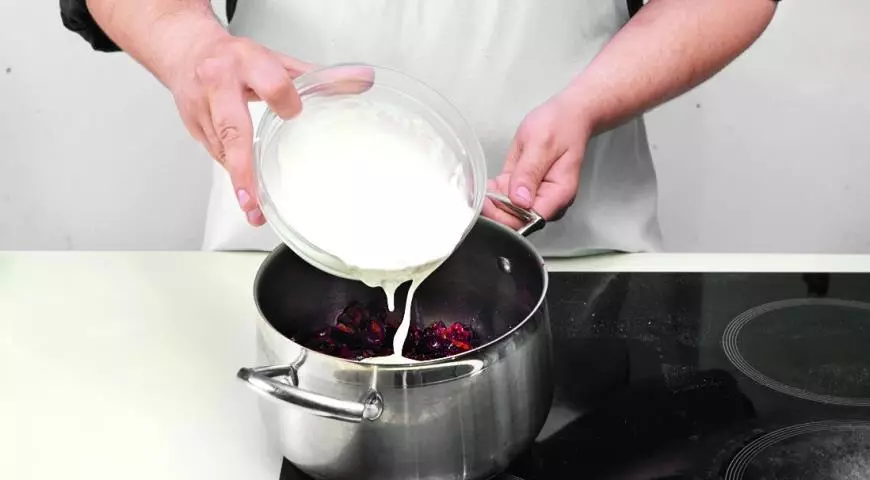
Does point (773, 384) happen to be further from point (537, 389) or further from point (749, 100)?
A: point (749, 100)

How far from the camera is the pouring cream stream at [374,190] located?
0.56m

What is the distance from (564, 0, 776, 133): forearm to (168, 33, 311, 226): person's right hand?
0.29 meters

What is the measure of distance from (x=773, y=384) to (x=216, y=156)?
0.44m

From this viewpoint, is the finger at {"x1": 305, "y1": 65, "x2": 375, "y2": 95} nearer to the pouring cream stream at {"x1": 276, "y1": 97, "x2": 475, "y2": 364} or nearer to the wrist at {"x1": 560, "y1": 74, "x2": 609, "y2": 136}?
the pouring cream stream at {"x1": 276, "y1": 97, "x2": 475, "y2": 364}

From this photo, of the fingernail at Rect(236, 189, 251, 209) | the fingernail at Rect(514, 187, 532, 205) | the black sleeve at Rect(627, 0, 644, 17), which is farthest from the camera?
the black sleeve at Rect(627, 0, 644, 17)

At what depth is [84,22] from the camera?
33.8 inches

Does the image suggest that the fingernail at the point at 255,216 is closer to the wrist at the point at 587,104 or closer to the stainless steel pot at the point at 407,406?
the stainless steel pot at the point at 407,406

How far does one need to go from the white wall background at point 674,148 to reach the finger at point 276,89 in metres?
0.84

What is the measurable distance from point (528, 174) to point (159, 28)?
336mm

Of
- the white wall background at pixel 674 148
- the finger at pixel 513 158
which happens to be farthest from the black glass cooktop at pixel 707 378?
the white wall background at pixel 674 148

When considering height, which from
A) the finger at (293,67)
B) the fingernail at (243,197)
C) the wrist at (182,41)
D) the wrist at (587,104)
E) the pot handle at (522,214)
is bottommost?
the pot handle at (522,214)

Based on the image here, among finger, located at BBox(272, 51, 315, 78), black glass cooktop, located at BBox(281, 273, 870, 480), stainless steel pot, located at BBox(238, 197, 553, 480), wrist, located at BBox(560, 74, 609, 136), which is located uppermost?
finger, located at BBox(272, 51, 315, 78)

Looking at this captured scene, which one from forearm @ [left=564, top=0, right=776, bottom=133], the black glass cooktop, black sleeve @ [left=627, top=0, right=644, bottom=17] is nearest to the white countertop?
the black glass cooktop

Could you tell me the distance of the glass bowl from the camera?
1.80ft
